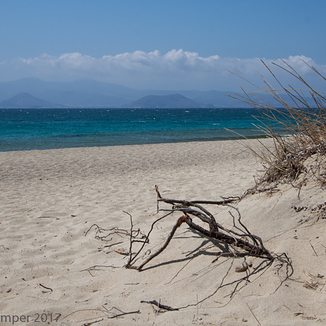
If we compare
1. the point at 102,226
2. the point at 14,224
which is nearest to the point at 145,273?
the point at 102,226

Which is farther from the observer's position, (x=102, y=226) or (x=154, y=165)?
(x=154, y=165)

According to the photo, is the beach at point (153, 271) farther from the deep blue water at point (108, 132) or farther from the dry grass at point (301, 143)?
the deep blue water at point (108, 132)

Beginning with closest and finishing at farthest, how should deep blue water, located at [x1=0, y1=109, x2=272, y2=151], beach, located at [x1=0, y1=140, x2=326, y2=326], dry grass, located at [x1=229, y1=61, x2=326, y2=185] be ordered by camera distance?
1. beach, located at [x1=0, y1=140, x2=326, y2=326]
2. dry grass, located at [x1=229, y1=61, x2=326, y2=185]
3. deep blue water, located at [x1=0, y1=109, x2=272, y2=151]

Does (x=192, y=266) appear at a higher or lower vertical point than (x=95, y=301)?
higher

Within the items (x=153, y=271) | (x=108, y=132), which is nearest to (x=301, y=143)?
(x=153, y=271)

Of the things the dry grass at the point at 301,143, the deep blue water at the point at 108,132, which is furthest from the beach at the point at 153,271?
the deep blue water at the point at 108,132

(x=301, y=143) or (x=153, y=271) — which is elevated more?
(x=301, y=143)

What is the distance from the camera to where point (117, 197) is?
5289 millimetres

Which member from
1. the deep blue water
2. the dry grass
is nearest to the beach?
the dry grass

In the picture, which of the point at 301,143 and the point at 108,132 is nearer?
the point at 301,143

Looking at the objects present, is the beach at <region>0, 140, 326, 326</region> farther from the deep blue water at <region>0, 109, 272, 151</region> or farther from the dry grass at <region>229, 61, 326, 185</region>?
the deep blue water at <region>0, 109, 272, 151</region>

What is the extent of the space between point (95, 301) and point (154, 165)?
24.1 feet

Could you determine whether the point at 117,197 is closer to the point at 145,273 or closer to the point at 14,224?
the point at 14,224

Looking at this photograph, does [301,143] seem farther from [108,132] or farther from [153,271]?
[108,132]
